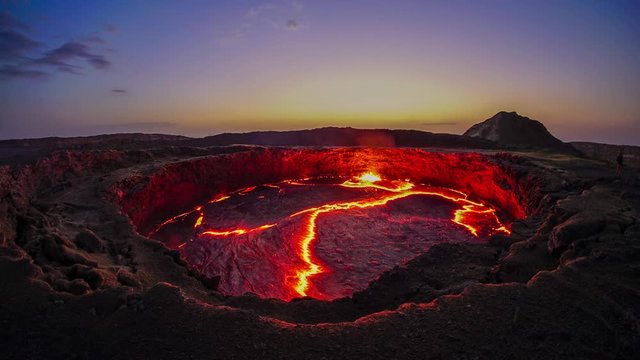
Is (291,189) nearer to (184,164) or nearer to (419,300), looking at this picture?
(184,164)

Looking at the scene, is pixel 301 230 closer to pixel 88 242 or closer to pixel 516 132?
pixel 88 242

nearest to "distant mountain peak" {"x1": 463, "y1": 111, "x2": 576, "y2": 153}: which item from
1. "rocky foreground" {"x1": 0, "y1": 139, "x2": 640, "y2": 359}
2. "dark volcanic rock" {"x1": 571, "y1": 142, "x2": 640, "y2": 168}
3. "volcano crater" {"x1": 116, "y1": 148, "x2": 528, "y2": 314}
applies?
"dark volcanic rock" {"x1": 571, "y1": 142, "x2": 640, "y2": 168}

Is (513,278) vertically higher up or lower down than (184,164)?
lower down

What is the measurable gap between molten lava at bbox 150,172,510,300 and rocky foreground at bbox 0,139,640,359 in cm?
342

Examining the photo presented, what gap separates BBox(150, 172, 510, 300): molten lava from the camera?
10.6 m

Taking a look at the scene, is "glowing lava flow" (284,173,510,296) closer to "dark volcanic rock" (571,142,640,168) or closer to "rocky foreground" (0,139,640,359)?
"rocky foreground" (0,139,640,359)

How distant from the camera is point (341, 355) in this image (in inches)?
150

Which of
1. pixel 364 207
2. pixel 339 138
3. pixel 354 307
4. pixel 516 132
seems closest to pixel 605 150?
pixel 516 132

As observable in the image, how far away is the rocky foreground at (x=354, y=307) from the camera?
387 cm

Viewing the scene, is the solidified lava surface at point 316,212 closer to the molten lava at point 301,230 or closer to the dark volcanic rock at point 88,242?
the molten lava at point 301,230

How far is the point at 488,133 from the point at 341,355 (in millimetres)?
42227

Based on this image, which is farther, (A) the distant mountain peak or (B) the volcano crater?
(A) the distant mountain peak

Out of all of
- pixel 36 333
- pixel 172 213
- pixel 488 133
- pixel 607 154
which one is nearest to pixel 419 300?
pixel 36 333

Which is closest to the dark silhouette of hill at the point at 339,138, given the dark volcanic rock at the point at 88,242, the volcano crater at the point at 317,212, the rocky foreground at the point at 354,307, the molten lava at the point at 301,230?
the volcano crater at the point at 317,212
